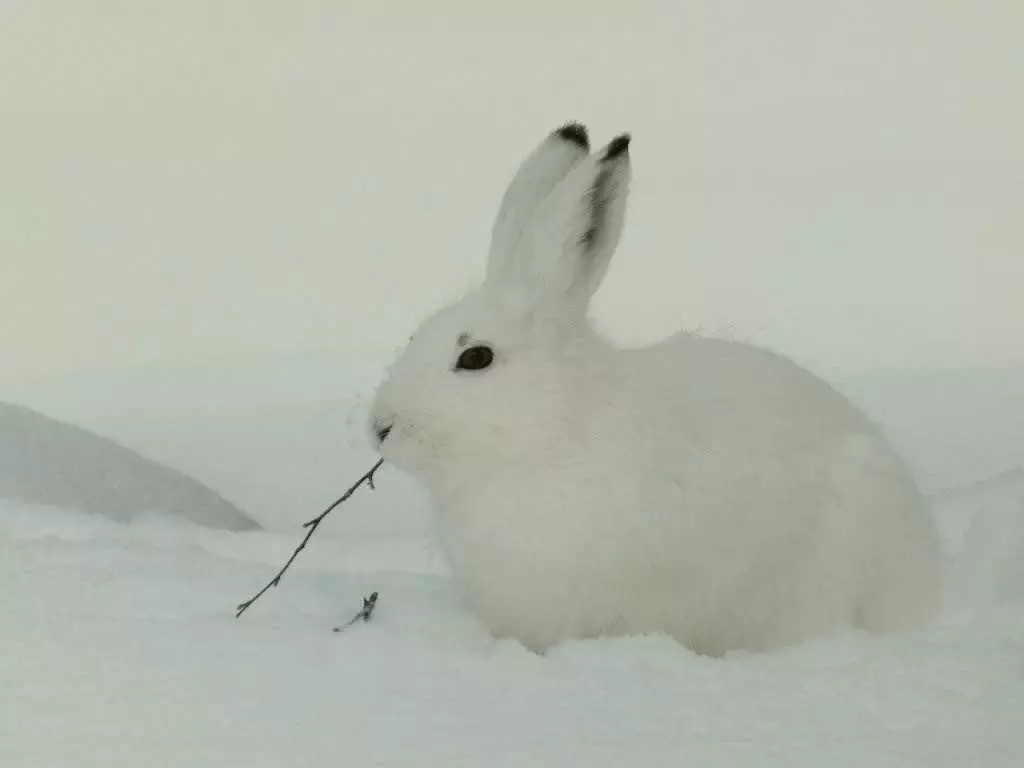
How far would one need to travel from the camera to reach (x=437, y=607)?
2.11 meters

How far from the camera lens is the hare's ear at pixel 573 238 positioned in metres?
1.96

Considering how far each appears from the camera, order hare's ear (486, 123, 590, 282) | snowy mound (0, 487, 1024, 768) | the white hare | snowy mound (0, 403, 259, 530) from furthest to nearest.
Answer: snowy mound (0, 403, 259, 530) < hare's ear (486, 123, 590, 282) < the white hare < snowy mound (0, 487, 1024, 768)

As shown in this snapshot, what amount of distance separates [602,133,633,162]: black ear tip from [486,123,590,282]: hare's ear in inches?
8.8

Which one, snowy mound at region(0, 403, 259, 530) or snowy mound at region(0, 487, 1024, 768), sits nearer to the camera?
snowy mound at region(0, 487, 1024, 768)

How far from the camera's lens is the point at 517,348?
1.96m

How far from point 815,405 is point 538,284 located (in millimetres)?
572

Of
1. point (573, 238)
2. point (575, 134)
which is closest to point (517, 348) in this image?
point (573, 238)

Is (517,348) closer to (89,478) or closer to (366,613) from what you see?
(366,613)

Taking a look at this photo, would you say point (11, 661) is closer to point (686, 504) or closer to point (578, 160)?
point (686, 504)

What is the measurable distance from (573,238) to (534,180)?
9.0 inches

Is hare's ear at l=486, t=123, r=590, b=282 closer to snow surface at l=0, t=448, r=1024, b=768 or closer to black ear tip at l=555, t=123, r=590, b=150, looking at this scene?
black ear tip at l=555, t=123, r=590, b=150

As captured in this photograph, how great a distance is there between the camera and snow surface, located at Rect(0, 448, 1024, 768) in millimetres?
1381

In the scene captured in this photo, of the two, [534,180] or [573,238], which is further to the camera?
[534,180]

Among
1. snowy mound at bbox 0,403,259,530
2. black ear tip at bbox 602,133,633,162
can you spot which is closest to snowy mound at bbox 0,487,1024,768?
black ear tip at bbox 602,133,633,162
